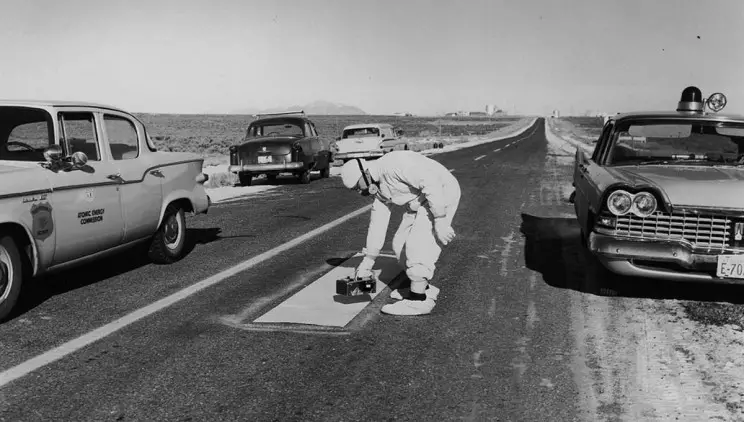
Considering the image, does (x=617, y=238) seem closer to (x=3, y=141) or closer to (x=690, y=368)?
(x=690, y=368)

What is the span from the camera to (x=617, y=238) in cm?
570

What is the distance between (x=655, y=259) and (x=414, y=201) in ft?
6.99

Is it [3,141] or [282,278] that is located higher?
[3,141]

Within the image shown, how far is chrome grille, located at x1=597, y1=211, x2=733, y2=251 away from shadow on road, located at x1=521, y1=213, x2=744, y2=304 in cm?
77

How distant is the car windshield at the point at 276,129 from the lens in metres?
17.5

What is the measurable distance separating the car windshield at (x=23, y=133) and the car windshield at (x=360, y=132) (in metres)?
16.3

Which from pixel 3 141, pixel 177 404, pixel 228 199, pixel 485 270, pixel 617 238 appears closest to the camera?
pixel 177 404

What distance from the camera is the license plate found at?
17.4ft

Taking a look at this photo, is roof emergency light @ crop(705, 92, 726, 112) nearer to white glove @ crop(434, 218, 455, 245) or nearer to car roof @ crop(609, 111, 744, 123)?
car roof @ crop(609, 111, 744, 123)

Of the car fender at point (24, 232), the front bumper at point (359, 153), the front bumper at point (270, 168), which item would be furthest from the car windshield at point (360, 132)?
the car fender at point (24, 232)

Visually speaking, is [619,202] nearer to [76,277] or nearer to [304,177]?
[76,277]

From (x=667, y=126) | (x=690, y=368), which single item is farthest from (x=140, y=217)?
(x=667, y=126)

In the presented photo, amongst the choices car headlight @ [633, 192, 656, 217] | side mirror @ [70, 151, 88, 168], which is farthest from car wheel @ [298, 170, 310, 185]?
car headlight @ [633, 192, 656, 217]

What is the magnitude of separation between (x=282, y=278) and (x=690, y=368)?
152 inches
